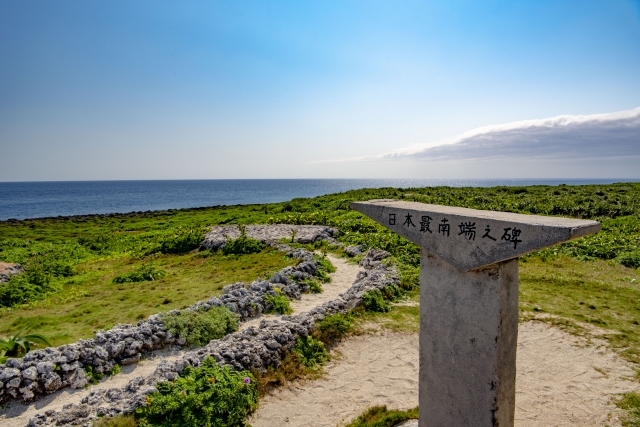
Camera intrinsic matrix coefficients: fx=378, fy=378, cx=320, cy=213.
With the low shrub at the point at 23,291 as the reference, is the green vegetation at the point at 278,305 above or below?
above

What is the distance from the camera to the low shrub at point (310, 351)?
8.01 meters

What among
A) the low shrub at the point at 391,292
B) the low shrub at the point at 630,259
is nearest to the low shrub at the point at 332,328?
the low shrub at the point at 391,292

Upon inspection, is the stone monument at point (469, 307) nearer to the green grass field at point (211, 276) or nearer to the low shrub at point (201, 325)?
the low shrub at point (201, 325)

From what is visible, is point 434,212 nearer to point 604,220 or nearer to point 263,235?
point 263,235

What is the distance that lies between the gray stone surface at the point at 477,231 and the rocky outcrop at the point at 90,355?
5932 mm

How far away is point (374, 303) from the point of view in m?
10.6

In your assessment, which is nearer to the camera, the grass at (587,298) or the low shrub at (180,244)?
the grass at (587,298)

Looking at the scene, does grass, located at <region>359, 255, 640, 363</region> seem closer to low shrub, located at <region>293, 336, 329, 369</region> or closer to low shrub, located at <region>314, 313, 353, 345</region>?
low shrub, located at <region>314, 313, 353, 345</region>

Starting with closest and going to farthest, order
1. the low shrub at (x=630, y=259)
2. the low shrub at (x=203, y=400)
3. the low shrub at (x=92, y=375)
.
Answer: the low shrub at (x=203, y=400)
the low shrub at (x=92, y=375)
the low shrub at (x=630, y=259)

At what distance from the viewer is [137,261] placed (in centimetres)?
1903

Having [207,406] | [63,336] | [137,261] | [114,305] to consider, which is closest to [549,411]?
[207,406]

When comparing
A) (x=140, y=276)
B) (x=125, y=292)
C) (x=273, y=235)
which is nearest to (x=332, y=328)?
(x=125, y=292)

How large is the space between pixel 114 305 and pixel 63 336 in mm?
2367

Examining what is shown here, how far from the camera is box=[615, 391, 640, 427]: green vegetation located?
5996 millimetres
